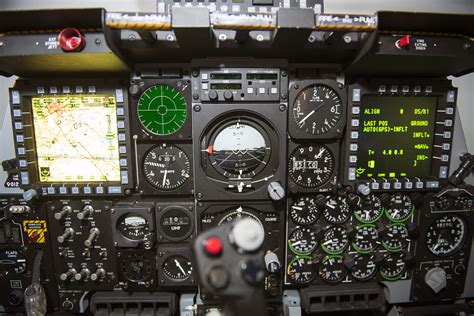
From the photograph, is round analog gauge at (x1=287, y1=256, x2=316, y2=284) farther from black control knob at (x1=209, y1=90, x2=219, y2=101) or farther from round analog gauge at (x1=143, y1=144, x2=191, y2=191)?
black control knob at (x1=209, y1=90, x2=219, y2=101)

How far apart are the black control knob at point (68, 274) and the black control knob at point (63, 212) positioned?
40 cm

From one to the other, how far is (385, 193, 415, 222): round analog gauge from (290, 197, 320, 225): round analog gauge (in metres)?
0.56

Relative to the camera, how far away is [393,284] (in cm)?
199

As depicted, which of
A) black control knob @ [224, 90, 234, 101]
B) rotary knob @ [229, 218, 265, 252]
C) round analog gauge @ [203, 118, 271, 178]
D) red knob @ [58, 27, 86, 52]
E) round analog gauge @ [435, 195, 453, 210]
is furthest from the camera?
round analog gauge @ [435, 195, 453, 210]

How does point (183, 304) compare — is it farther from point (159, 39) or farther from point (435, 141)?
point (435, 141)

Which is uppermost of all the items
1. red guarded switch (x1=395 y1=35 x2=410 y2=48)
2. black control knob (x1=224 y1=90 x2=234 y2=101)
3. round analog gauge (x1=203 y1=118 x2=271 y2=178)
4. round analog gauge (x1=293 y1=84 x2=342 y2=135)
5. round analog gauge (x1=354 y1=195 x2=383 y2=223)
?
red guarded switch (x1=395 y1=35 x2=410 y2=48)

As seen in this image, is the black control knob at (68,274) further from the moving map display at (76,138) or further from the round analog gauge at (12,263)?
the moving map display at (76,138)

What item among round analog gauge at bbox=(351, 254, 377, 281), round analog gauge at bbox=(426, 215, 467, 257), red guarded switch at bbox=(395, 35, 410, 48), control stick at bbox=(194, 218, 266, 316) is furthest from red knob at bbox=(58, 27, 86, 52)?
round analog gauge at bbox=(426, 215, 467, 257)

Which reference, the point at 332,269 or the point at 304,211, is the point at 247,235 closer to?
the point at 304,211

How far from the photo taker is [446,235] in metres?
1.95

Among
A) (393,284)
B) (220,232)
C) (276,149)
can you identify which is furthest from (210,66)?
(393,284)

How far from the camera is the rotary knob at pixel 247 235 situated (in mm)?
879

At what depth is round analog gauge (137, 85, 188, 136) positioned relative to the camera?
1.75m

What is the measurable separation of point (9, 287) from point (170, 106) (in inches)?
72.1
